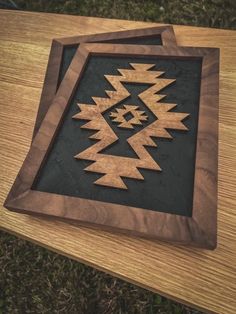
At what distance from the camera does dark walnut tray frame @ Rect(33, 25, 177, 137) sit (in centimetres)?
90

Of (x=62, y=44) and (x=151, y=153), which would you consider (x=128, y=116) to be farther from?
(x=62, y=44)

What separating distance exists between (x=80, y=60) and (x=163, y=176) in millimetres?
379

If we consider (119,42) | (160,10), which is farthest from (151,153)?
(160,10)

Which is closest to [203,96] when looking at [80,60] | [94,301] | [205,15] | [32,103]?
[80,60]

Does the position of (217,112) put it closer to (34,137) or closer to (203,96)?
(203,96)

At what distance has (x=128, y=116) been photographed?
2.66ft

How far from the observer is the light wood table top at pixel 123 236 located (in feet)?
2.13

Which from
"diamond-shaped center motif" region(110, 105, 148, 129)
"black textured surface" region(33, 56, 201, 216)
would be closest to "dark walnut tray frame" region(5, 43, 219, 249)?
"black textured surface" region(33, 56, 201, 216)

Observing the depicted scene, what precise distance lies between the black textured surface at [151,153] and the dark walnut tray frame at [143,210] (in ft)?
0.05

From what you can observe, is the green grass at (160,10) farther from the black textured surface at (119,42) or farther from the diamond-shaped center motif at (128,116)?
the diamond-shaped center motif at (128,116)

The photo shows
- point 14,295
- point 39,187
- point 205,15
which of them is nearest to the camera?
point 39,187

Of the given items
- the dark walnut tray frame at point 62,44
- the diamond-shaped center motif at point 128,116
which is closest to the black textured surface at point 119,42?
the dark walnut tray frame at point 62,44

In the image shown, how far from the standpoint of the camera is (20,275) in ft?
4.04

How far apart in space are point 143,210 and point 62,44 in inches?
21.3
